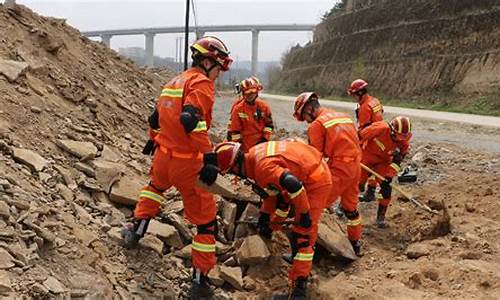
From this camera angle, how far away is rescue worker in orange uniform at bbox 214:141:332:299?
14.1ft

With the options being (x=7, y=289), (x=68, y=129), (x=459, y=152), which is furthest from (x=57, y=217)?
(x=459, y=152)

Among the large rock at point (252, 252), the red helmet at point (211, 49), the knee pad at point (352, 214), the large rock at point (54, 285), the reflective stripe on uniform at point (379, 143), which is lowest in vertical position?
the large rock at point (252, 252)

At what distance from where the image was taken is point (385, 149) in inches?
276

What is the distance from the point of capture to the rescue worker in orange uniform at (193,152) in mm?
4203

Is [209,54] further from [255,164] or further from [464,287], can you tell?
[464,287]

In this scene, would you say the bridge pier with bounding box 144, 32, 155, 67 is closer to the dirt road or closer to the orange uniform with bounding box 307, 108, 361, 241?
the dirt road

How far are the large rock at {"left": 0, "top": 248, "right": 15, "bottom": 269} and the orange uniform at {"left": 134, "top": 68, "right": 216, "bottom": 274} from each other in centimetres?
139

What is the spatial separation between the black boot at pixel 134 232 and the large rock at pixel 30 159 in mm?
1036

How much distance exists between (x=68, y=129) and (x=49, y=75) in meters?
1.75

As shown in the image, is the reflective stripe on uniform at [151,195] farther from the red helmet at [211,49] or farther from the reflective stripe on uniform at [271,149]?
the red helmet at [211,49]

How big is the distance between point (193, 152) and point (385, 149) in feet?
11.6

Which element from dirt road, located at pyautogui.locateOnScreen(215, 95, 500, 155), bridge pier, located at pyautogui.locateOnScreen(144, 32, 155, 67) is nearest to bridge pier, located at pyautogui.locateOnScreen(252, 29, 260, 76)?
bridge pier, located at pyautogui.locateOnScreen(144, 32, 155, 67)

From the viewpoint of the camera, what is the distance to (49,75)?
25.0 feet

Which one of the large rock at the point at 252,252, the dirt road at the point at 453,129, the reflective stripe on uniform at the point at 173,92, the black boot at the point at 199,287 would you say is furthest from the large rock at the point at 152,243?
the dirt road at the point at 453,129
